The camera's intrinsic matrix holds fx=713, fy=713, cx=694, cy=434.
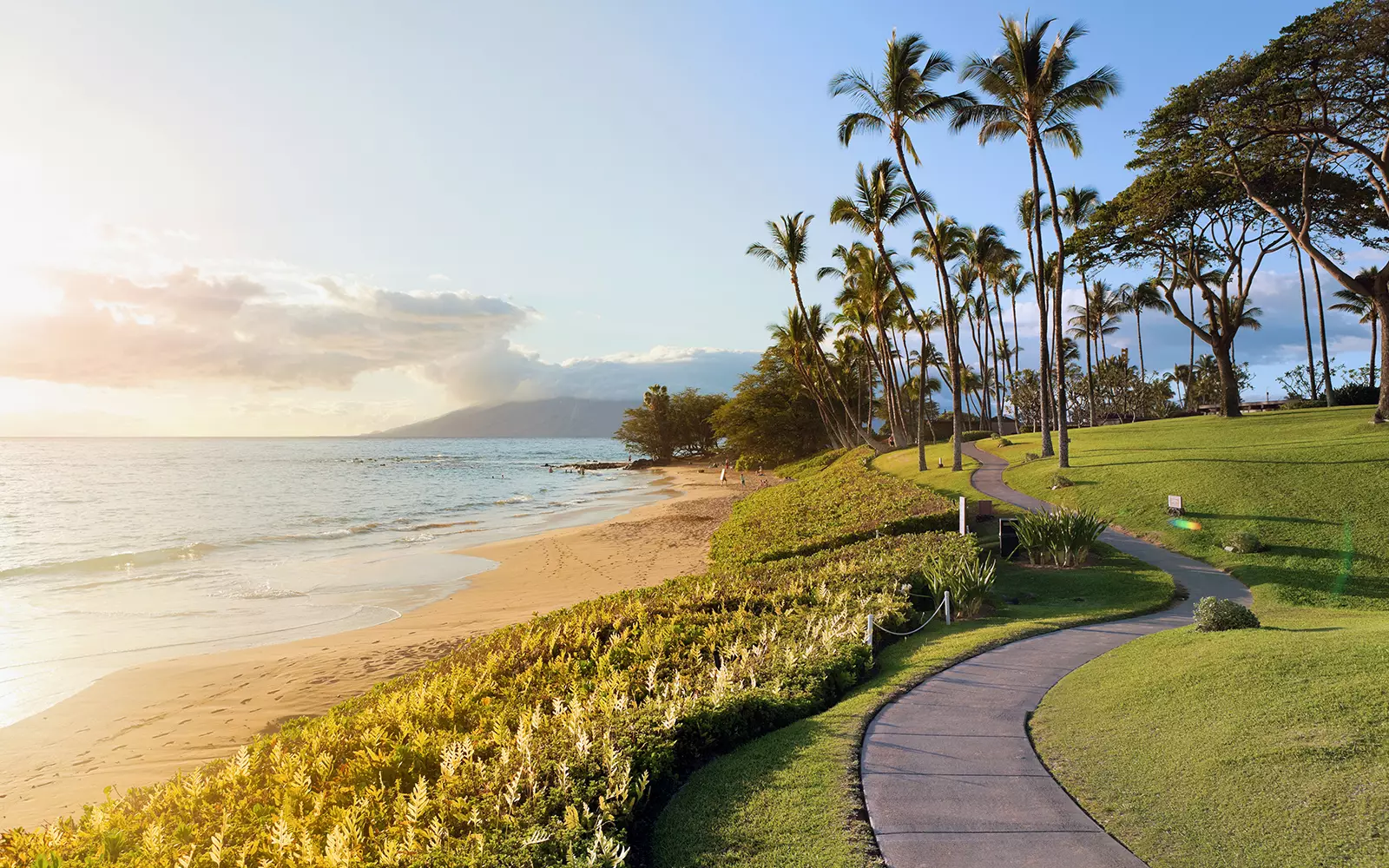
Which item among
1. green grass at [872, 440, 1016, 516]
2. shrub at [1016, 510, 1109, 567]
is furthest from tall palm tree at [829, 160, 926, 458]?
shrub at [1016, 510, 1109, 567]

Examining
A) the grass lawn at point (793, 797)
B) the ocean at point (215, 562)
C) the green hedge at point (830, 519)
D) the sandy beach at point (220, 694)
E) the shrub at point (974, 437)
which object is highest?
the shrub at point (974, 437)

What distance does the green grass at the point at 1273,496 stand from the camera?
13.7 metres

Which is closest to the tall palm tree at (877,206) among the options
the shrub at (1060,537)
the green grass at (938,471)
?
the green grass at (938,471)

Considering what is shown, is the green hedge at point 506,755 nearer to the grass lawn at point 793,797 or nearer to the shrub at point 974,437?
the grass lawn at point 793,797

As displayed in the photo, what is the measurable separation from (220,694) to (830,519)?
47.9 feet

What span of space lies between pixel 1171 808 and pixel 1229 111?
27.6 m

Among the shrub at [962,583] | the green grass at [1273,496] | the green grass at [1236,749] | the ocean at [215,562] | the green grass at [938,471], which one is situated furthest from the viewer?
the green grass at [938,471]

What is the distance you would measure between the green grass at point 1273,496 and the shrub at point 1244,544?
0.19m

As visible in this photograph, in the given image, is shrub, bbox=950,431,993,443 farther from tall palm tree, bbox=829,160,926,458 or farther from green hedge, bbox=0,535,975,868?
green hedge, bbox=0,535,975,868

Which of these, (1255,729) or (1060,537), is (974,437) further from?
(1255,729)

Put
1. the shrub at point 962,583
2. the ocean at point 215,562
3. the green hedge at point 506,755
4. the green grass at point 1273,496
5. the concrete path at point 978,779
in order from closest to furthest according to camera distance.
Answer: the concrete path at point 978,779
the green hedge at point 506,755
the shrub at point 962,583
the green grass at point 1273,496
the ocean at point 215,562

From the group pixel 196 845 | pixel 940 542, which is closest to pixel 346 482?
pixel 940 542

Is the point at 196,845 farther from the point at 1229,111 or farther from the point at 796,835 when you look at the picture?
the point at 1229,111

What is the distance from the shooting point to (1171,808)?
5.01 metres
